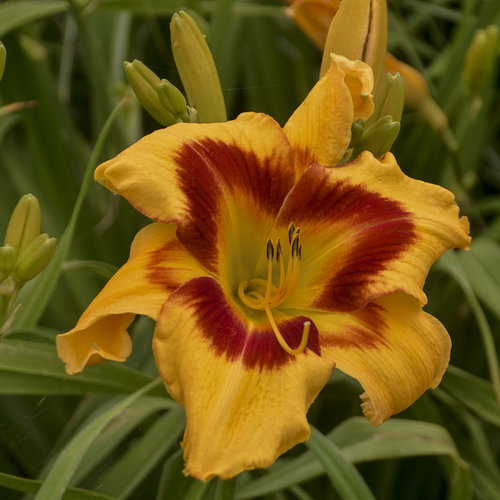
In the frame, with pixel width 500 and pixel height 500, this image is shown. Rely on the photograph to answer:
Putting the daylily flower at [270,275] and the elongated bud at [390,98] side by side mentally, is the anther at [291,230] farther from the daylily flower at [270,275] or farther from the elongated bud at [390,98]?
the elongated bud at [390,98]

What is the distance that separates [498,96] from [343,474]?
970mm

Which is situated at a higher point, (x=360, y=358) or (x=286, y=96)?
(x=360, y=358)

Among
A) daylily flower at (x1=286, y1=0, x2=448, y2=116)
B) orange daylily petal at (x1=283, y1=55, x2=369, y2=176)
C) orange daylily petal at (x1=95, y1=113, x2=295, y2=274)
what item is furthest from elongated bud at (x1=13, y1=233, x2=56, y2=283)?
daylily flower at (x1=286, y1=0, x2=448, y2=116)

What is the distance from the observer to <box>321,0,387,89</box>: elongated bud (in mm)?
612

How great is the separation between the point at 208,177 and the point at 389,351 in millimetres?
179

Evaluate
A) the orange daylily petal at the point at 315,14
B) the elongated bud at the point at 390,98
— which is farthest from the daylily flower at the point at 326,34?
the elongated bud at the point at 390,98

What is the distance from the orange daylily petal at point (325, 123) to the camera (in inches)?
21.9

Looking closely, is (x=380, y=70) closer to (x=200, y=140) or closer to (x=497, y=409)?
(x=200, y=140)

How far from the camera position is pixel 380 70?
0.65 m

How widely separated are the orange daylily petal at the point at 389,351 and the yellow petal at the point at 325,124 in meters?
0.12

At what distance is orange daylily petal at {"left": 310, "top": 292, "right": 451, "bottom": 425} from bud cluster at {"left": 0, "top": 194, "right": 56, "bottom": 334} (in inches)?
8.7

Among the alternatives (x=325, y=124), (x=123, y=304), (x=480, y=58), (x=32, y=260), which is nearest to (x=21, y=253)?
(x=32, y=260)

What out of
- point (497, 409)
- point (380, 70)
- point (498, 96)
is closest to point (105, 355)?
point (380, 70)

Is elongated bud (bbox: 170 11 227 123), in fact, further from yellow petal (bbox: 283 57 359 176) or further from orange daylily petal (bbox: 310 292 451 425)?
orange daylily petal (bbox: 310 292 451 425)
